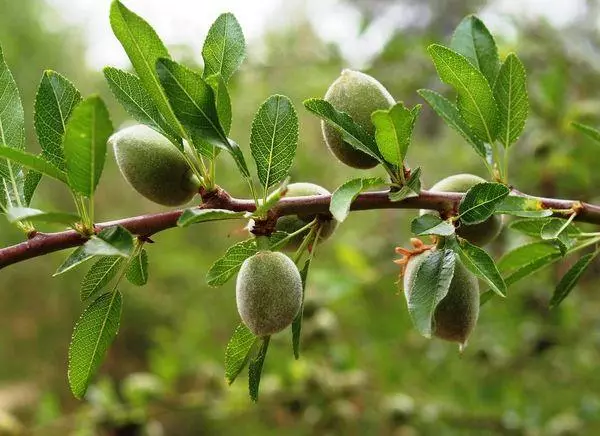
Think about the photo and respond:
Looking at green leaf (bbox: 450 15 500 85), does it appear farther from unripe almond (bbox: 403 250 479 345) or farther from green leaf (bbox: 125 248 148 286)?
green leaf (bbox: 125 248 148 286)

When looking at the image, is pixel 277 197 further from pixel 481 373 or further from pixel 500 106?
pixel 481 373

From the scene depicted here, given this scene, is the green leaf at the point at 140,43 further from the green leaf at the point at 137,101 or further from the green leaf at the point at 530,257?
the green leaf at the point at 530,257

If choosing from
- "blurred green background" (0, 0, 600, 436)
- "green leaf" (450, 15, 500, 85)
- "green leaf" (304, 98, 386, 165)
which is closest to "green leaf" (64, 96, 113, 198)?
"green leaf" (304, 98, 386, 165)

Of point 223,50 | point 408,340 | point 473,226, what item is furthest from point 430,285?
point 408,340

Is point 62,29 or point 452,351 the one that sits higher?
point 62,29

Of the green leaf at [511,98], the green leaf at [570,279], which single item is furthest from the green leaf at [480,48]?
the green leaf at [570,279]

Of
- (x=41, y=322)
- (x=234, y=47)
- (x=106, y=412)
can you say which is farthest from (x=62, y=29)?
(x=234, y=47)

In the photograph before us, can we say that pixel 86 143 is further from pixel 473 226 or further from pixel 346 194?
pixel 473 226
